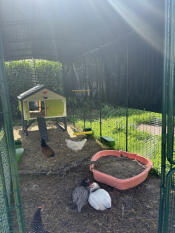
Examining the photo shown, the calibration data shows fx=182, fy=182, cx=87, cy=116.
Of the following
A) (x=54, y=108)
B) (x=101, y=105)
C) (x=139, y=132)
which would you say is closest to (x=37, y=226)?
(x=139, y=132)

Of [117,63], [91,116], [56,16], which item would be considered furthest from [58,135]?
[56,16]

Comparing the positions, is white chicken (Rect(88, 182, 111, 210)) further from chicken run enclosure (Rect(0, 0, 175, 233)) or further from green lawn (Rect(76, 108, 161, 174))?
green lawn (Rect(76, 108, 161, 174))

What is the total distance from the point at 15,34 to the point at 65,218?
3.33 meters

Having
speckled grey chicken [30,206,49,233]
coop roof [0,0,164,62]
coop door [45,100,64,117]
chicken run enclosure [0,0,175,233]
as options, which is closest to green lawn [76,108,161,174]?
chicken run enclosure [0,0,175,233]

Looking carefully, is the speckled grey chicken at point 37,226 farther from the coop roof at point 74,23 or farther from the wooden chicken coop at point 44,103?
the wooden chicken coop at point 44,103

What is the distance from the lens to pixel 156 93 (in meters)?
1.99

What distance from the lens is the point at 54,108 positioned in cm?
446

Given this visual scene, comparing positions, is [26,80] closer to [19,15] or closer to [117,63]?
[19,15]

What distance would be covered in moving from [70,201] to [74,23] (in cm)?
272

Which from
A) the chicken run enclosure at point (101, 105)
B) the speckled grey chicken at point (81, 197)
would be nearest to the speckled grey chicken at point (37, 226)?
the chicken run enclosure at point (101, 105)

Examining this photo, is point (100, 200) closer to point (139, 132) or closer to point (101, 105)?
point (139, 132)

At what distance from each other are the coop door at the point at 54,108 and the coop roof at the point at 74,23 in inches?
53.3

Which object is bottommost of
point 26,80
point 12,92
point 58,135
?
point 58,135

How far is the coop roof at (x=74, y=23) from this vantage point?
79.7 inches
